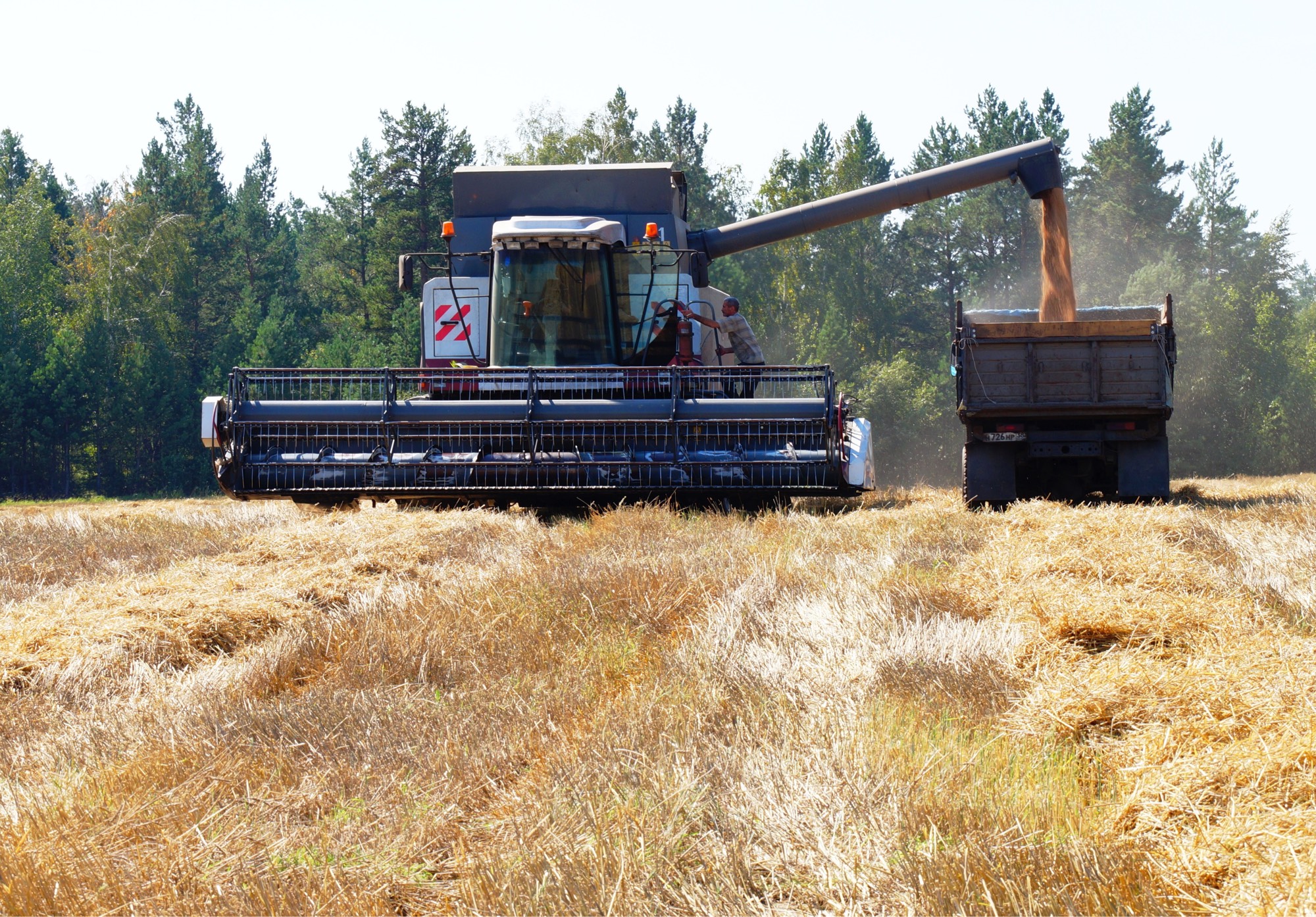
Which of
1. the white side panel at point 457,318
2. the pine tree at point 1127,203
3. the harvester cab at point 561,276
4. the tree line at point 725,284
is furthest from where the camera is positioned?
the pine tree at point 1127,203

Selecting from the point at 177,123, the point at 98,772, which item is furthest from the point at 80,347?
the point at 98,772

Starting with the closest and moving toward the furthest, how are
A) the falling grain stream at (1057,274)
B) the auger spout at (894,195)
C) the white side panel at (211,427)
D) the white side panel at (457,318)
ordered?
the white side panel at (211,427), the white side panel at (457,318), the falling grain stream at (1057,274), the auger spout at (894,195)

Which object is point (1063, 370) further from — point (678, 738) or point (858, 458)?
point (678, 738)

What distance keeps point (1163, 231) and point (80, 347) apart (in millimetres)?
46159

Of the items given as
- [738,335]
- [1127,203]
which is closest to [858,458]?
[738,335]

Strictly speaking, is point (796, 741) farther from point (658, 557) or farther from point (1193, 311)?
point (1193, 311)

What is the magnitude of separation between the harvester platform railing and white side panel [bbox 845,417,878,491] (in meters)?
0.17

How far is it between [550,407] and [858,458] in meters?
2.90

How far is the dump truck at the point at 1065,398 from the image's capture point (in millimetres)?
12109

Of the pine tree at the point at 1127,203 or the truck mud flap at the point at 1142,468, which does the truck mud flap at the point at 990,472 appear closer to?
the truck mud flap at the point at 1142,468

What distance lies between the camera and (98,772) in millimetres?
3297

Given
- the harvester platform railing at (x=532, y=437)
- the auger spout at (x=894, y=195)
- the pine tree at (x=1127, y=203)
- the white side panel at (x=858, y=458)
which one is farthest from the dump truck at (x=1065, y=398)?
the pine tree at (x=1127, y=203)

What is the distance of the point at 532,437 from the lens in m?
11.5

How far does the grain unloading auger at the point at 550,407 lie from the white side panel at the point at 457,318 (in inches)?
0.7
